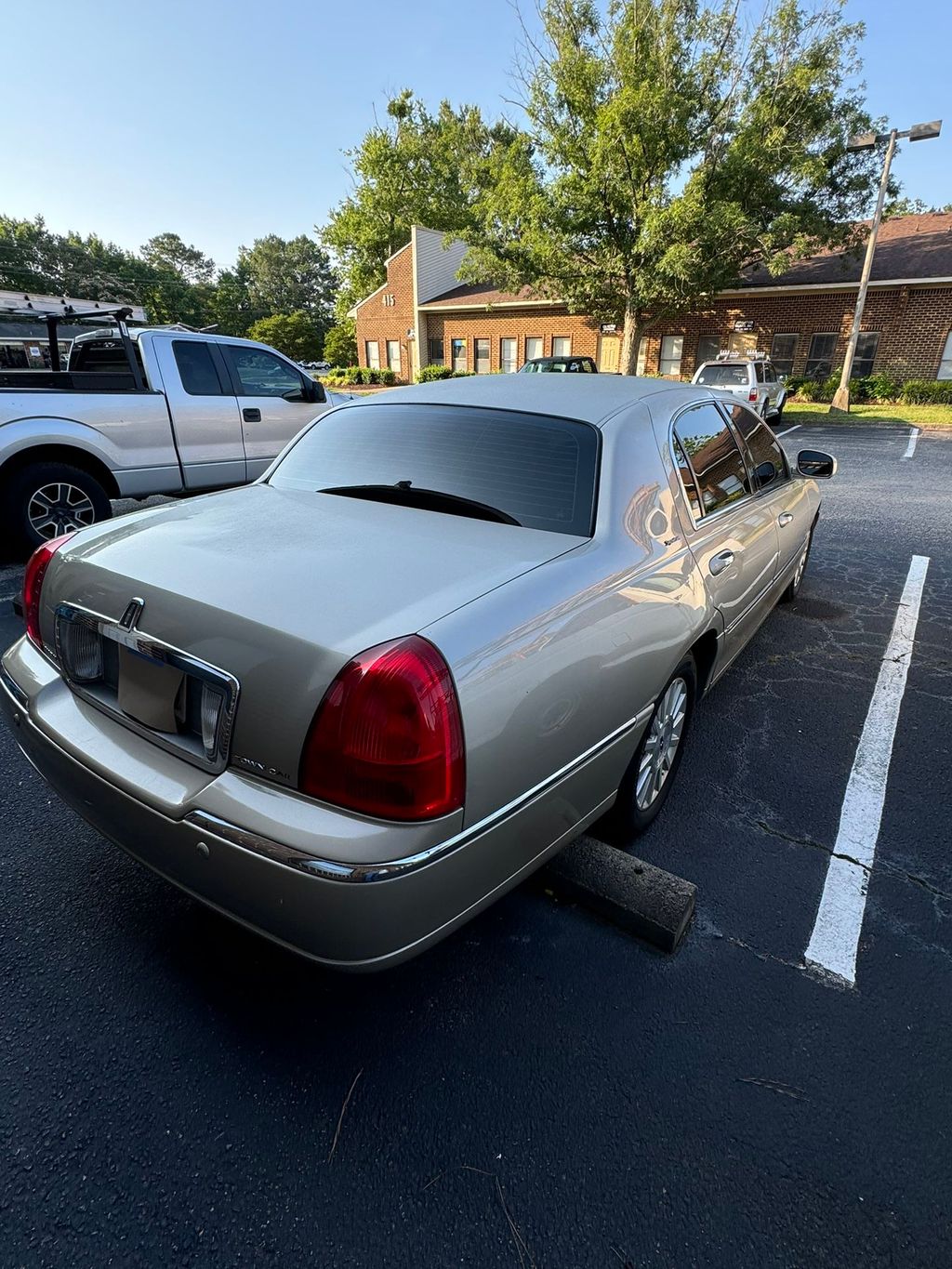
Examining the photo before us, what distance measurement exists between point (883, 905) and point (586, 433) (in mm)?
1882

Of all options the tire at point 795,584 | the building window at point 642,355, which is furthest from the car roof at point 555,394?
the building window at point 642,355

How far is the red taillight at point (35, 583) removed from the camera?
6.99 feet

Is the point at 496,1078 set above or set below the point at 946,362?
below

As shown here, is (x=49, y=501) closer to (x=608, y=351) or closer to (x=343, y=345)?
(x=608, y=351)

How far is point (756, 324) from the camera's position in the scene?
22438 mm

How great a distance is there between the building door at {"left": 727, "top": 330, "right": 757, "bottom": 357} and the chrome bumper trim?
24840mm

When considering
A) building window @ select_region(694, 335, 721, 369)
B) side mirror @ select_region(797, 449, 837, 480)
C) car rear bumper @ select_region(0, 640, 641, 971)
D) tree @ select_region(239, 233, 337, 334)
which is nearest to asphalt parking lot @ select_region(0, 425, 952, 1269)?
car rear bumper @ select_region(0, 640, 641, 971)

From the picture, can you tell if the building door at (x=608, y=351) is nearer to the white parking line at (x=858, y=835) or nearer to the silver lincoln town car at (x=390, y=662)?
the white parking line at (x=858, y=835)

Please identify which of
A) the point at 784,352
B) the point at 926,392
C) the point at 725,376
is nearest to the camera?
the point at 725,376

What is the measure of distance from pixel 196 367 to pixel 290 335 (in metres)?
48.0

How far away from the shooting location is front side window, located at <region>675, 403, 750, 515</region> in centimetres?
274

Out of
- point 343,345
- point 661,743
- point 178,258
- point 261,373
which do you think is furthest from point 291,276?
point 661,743

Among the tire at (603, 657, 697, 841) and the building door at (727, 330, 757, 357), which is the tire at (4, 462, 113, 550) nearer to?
the tire at (603, 657, 697, 841)

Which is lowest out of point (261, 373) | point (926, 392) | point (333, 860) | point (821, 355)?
point (333, 860)
